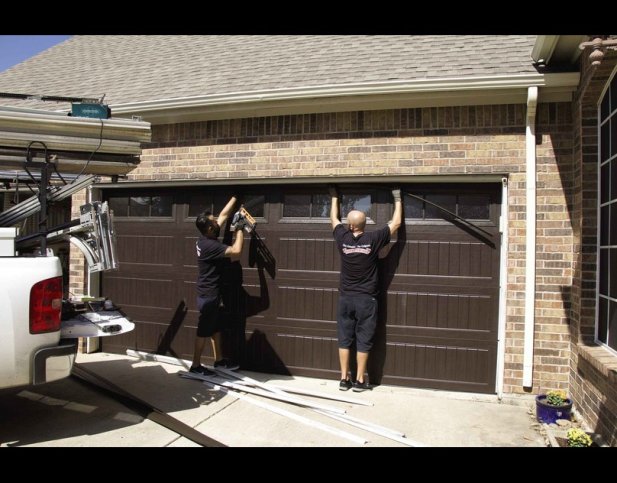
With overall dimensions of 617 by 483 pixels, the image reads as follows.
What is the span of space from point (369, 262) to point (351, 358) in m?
1.15

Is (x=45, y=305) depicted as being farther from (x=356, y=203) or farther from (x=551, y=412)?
(x=551, y=412)

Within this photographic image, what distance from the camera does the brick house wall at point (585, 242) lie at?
4129 millimetres

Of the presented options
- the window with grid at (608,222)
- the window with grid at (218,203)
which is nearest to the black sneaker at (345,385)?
the window with grid at (218,203)

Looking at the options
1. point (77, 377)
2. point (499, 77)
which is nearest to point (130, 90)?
point (77, 377)

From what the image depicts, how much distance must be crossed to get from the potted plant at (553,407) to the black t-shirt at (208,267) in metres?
3.47

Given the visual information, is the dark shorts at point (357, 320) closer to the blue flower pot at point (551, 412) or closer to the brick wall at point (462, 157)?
the brick wall at point (462, 157)

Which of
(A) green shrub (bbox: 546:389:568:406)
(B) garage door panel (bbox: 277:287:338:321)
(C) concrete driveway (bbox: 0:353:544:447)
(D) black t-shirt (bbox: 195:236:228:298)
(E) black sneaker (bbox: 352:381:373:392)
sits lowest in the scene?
(C) concrete driveway (bbox: 0:353:544:447)

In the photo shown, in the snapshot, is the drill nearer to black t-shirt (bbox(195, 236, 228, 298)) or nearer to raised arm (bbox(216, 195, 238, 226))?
raised arm (bbox(216, 195, 238, 226))

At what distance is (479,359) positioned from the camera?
5.06 m

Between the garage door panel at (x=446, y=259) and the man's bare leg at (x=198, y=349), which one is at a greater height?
the garage door panel at (x=446, y=259)

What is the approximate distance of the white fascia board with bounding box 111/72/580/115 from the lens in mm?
4621

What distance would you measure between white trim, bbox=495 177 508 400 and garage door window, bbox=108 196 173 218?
13.2ft

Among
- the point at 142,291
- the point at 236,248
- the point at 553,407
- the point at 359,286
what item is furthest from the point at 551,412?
the point at 142,291

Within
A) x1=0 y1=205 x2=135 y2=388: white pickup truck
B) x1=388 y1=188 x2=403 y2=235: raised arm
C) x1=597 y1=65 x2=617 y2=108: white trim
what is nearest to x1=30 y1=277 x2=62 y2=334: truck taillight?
x1=0 y1=205 x2=135 y2=388: white pickup truck
